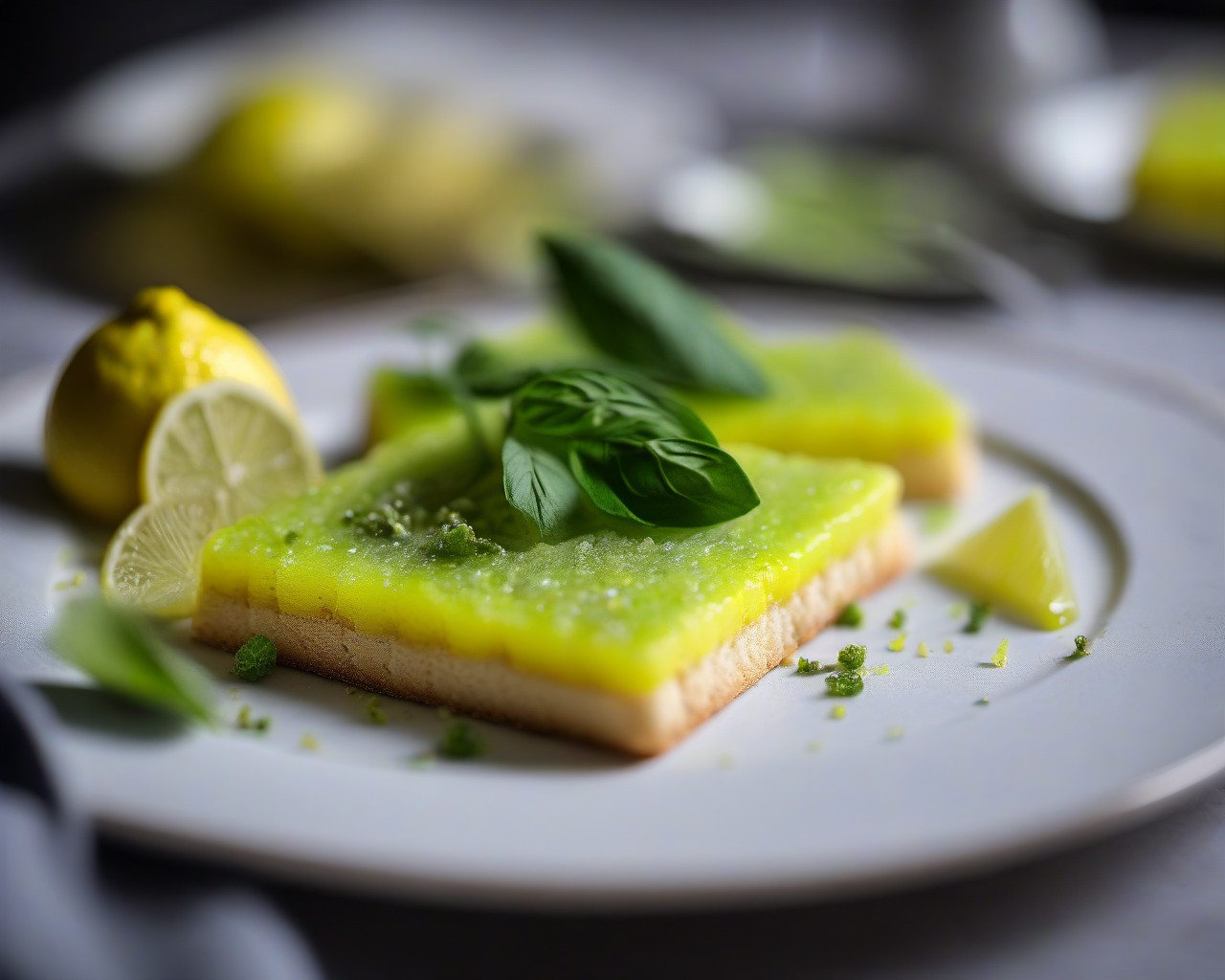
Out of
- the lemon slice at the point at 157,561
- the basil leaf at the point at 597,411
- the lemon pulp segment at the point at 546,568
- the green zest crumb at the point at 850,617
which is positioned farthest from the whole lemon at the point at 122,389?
the green zest crumb at the point at 850,617

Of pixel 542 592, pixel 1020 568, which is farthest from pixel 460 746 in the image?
pixel 1020 568

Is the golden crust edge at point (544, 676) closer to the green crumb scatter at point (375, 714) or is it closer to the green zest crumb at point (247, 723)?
the green crumb scatter at point (375, 714)

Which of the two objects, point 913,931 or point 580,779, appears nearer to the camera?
point 913,931

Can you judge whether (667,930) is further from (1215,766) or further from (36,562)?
(36,562)

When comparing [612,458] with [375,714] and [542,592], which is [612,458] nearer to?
[542,592]

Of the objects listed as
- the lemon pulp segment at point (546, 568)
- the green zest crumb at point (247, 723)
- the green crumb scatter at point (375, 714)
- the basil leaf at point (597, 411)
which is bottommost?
the green crumb scatter at point (375, 714)

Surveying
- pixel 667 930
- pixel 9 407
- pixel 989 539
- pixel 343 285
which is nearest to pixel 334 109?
pixel 343 285
